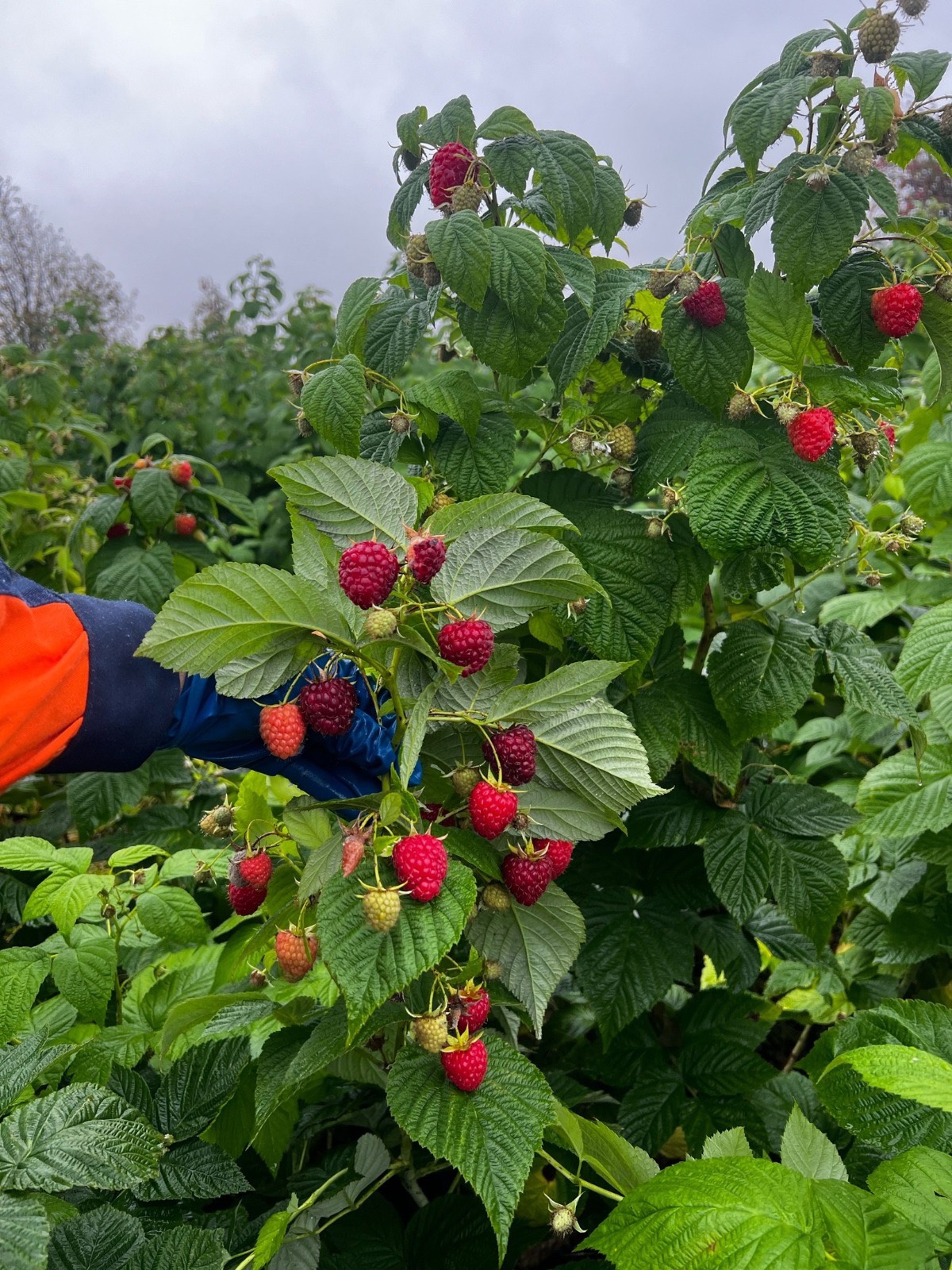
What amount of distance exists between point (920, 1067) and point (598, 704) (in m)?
0.30

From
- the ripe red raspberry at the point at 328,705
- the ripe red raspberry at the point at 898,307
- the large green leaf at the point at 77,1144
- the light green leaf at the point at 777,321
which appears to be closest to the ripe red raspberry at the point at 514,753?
the ripe red raspberry at the point at 328,705

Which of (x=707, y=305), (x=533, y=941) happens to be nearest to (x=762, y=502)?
A: (x=707, y=305)

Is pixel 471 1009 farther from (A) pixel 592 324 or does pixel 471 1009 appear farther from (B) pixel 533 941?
(A) pixel 592 324

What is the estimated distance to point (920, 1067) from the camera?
24.3 inches

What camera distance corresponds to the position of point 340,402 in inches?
35.9

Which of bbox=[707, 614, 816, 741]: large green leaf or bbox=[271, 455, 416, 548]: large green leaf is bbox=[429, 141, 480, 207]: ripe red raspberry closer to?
bbox=[271, 455, 416, 548]: large green leaf

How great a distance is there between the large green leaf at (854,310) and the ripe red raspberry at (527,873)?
618mm

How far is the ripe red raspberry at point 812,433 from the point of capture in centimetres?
Result: 91

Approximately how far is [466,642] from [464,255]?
0.44m

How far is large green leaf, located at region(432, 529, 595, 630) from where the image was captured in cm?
64

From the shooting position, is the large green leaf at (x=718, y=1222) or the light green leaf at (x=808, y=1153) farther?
the light green leaf at (x=808, y=1153)

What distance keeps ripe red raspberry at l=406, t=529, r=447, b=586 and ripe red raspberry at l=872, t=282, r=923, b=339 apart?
579 mm

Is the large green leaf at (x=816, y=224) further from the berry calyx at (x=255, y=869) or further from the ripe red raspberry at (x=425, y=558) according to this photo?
the berry calyx at (x=255, y=869)

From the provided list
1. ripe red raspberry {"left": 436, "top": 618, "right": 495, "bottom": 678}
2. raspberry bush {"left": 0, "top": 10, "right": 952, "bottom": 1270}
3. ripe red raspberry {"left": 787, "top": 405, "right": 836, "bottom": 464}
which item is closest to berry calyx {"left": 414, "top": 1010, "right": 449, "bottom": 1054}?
raspberry bush {"left": 0, "top": 10, "right": 952, "bottom": 1270}
